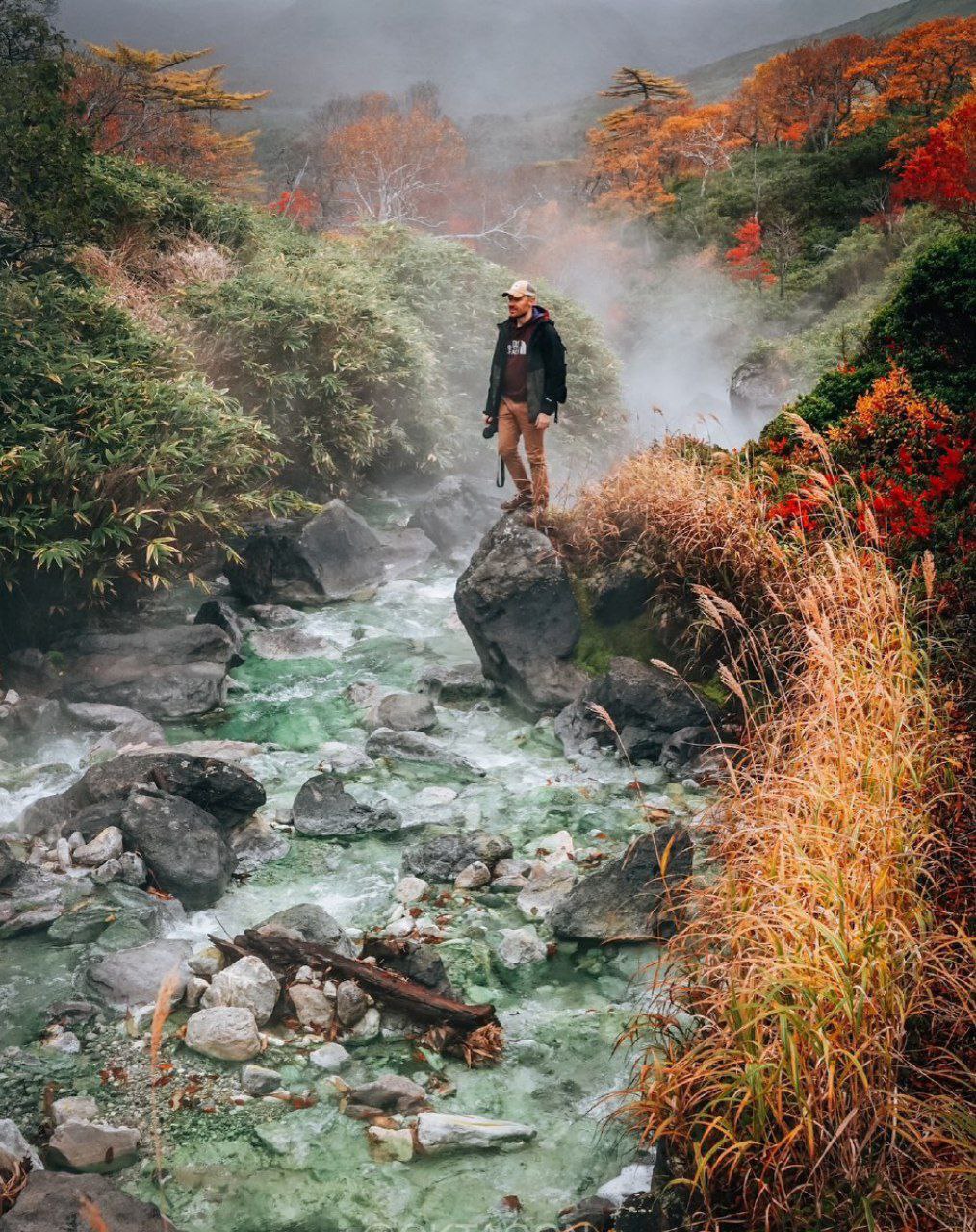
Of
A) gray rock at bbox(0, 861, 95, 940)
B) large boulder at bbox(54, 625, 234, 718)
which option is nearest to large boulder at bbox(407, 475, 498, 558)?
large boulder at bbox(54, 625, 234, 718)

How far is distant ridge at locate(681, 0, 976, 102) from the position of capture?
35781mm

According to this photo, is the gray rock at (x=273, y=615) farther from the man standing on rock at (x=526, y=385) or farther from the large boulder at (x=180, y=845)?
the large boulder at (x=180, y=845)

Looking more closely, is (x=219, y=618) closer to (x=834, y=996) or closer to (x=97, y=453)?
(x=97, y=453)

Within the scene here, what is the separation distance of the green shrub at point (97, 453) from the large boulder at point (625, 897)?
4.95m

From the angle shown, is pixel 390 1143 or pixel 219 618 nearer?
pixel 390 1143

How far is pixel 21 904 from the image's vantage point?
514 cm

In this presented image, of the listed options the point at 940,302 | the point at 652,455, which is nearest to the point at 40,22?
the point at 652,455

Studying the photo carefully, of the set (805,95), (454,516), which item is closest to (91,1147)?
(454,516)

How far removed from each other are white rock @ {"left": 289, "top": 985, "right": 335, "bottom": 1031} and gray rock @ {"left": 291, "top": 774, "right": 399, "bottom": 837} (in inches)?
66.4

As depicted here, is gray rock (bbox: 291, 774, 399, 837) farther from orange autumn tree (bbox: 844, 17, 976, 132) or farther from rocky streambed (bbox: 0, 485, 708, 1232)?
orange autumn tree (bbox: 844, 17, 976, 132)

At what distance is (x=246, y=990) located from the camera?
4.32 m

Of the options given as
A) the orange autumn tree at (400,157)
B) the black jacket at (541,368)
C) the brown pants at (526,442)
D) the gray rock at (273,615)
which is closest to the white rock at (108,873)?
the brown pants at (526,442)

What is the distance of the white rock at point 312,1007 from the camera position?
14.1 feet

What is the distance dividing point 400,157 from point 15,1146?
3606 cm
